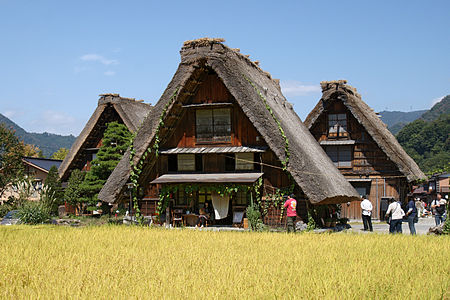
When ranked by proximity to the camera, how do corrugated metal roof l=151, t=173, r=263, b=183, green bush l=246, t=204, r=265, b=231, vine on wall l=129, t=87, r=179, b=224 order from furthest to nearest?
vine on wall l=129, t=87, r=179, b=224 → corrugated metal roof l=151, t=173, r=263, b=183 → green bush l=246, t=204, r=265, b=231

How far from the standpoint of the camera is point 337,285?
673cm

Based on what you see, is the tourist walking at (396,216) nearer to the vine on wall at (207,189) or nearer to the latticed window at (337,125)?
the vine on wall at (207,189)

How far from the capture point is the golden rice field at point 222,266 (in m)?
6.25

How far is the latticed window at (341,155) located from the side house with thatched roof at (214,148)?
618cm

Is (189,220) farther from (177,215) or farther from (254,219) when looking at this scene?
(254,219)

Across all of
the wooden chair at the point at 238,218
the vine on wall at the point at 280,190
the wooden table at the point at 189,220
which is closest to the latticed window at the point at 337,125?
the vine on wall at the point at 280,190

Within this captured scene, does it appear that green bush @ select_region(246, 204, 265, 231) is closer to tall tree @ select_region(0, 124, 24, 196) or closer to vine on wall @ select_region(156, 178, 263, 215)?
vine on wall @ select_region(156, 178, 263, 215)

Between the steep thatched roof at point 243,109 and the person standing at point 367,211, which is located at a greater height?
the steep thatched roof at point 243,109

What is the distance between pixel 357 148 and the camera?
25.2 metres

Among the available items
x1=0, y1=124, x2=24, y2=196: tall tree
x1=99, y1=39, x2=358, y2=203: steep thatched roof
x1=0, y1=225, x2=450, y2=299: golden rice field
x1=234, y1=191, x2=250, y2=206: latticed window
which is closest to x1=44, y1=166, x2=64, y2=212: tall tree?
x1=0, y1=124, x2=24, y2=196: tall tree

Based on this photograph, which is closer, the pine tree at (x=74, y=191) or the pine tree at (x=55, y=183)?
the pine tree at (x=74, y=191)

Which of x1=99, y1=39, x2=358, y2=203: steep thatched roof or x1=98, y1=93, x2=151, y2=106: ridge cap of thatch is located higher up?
x1=98, y1=93, x2=151, y2=106: ridge cap of thatch

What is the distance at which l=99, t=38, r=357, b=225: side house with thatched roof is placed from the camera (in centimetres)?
1738

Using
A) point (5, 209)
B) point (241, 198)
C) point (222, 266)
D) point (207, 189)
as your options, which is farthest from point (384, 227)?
point (5, 209)
